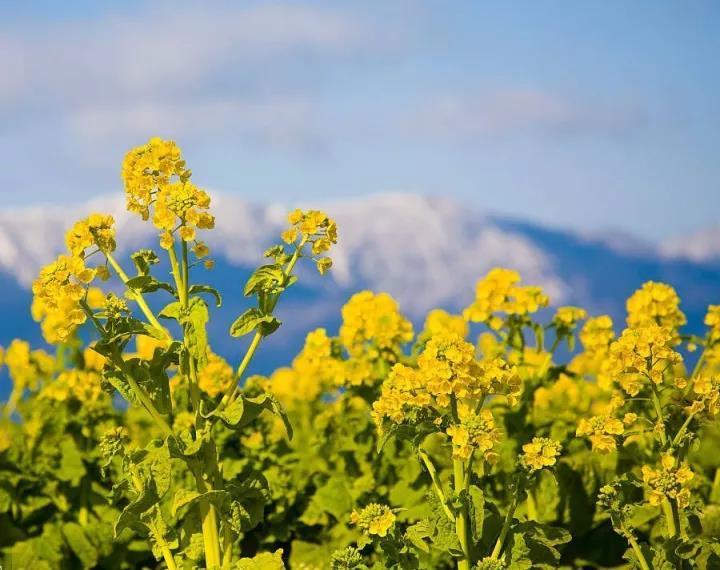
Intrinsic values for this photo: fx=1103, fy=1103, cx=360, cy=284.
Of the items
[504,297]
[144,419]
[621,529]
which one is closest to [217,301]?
[621,529]

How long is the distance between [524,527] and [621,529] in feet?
1.31

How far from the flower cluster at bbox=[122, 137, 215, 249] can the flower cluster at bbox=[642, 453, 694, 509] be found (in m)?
2.10

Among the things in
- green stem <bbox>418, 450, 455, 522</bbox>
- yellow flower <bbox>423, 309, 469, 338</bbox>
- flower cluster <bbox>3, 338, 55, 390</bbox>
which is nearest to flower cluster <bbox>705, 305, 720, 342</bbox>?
yellow flower <bbox>423, 309, 469, 338</bbox>

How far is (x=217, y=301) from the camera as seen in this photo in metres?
4.60

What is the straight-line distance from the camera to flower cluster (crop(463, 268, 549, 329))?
22.1 ft

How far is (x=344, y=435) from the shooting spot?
24.9 feet

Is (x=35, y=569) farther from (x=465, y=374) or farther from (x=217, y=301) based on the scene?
(x=465, y=374)

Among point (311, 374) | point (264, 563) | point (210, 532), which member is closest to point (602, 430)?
point (264, 563)

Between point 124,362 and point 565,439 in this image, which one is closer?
point 124,362

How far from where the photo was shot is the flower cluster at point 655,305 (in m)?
6.76

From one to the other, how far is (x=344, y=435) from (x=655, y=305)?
2.27 m

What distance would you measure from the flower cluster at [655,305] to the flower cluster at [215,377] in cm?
260

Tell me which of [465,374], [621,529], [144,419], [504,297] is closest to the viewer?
[465,374]

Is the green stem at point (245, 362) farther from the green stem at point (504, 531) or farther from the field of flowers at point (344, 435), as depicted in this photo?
the green stem at point (504, 531)
